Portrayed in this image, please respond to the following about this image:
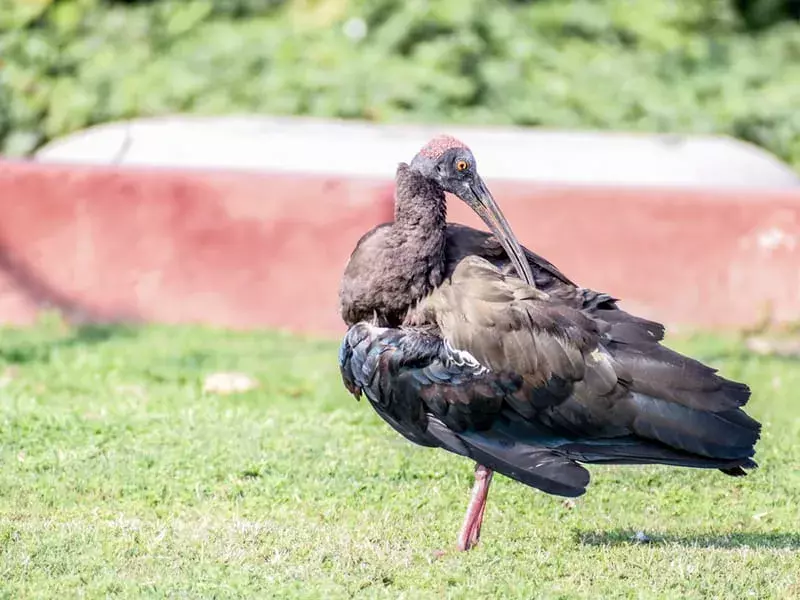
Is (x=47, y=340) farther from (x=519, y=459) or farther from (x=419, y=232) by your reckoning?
(x=519, y=459)

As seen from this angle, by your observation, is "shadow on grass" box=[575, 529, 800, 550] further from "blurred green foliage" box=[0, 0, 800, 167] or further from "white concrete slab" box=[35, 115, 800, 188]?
"blurred green foliage" box=[0, 0, 800, 167]

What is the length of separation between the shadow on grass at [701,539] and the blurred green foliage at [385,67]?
733 cm

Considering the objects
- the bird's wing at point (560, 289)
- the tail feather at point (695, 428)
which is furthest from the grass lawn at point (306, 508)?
the bird's wing at point (560, 289)

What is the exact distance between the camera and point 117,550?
5.64 metres

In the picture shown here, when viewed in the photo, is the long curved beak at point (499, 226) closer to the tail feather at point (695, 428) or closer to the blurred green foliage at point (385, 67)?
the tail feather at point (695, 428)

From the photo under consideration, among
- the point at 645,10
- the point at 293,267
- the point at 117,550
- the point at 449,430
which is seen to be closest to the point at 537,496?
the point at 449,430

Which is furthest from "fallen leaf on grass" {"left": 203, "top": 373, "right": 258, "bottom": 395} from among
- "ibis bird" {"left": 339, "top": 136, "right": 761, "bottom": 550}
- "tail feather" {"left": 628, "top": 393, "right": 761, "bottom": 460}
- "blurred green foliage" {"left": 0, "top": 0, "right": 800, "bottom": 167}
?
"blurred green foliage" {"left": 0, "top": 0, "right": 800, "bottom": 167}

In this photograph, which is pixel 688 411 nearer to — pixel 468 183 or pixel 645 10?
pixel 468 183

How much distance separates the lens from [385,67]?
13414mm

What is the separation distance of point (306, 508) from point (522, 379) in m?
1.31

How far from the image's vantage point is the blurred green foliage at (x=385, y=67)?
518 inches

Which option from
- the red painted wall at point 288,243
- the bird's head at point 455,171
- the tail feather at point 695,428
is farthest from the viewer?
the red painted wall at point 288,243

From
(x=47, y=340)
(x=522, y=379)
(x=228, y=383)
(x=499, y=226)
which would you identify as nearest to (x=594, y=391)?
(x=522, y=379)

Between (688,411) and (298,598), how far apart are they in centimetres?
169
